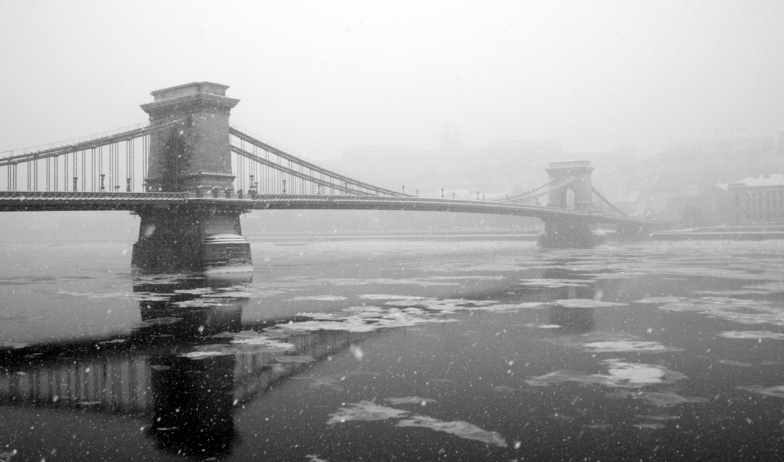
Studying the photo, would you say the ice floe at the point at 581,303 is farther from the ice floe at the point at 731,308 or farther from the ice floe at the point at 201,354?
the ice floe at the point at 201,354

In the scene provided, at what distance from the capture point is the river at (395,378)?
282 inches

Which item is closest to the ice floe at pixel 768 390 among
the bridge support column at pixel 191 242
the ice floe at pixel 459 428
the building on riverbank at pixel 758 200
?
the ice floe at pixel 459 428

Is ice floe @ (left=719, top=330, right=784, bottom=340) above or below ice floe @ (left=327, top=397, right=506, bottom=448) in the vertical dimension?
above

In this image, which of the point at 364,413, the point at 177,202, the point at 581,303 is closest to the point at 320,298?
the point at 581,303

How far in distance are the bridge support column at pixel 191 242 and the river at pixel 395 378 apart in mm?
12073

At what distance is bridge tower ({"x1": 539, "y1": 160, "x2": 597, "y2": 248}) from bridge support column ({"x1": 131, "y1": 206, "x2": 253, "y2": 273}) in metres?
42.1

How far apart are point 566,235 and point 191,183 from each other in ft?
151

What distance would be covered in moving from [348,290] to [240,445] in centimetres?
1666

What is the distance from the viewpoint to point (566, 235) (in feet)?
236

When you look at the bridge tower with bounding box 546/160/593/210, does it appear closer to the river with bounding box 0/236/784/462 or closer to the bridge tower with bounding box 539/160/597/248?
the bridge tower with bounding box 539/160/597/248

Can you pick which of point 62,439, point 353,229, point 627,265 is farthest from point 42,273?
point 353,229

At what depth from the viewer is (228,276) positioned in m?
31.1

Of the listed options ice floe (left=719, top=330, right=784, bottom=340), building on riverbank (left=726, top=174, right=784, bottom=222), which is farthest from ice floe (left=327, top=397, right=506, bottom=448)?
building on riverbank (left=726, top=174, right=784, bottom=222)

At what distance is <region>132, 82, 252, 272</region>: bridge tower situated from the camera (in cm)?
3319
